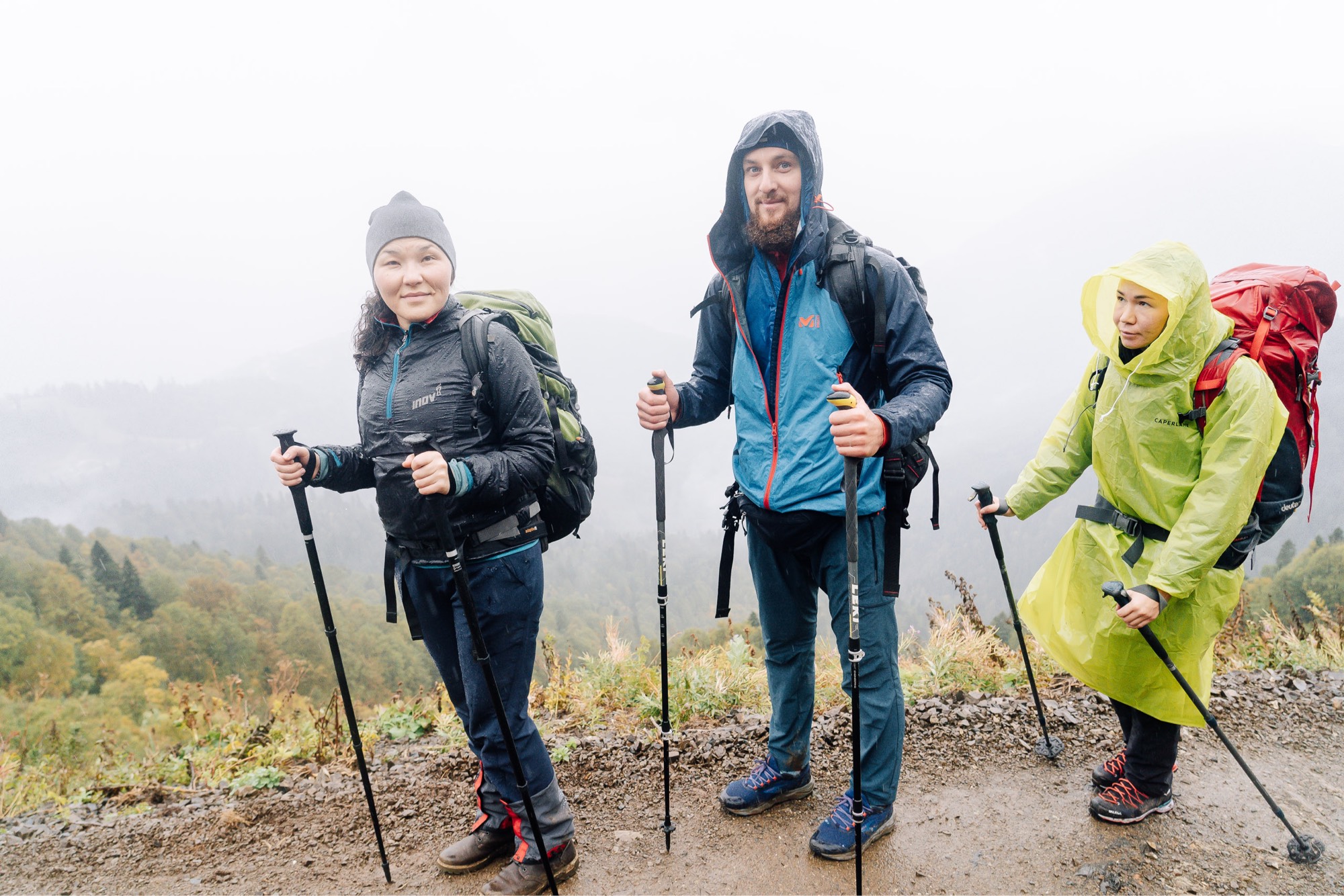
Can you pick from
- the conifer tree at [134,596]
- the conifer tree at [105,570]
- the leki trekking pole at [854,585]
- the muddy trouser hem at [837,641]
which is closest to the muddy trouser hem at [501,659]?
the muddy trouser hem at [837,641]

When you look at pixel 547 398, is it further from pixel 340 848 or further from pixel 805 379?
pixel 340 848

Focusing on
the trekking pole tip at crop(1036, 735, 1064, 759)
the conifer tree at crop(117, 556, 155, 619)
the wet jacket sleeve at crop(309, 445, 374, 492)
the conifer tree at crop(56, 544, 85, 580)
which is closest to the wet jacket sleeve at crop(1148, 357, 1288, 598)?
the trekking pole tip at crop(1036, 735, 1064, 759)

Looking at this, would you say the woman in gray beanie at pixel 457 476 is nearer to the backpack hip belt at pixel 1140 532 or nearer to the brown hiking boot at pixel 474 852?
the brown hiking boot at pixel 474 852

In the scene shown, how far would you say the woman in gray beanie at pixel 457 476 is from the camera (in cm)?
305

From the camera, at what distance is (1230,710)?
492 cm

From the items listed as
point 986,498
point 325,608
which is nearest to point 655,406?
point 325,608

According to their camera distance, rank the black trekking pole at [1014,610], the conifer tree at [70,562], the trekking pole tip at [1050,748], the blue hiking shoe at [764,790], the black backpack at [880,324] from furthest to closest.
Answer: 1. the conifer tree at [70,562]
2. the trekking pole tip at [1050,748]
3. the black trekking pole at [1014,610]
4. the blue hiking shoe at [764,790]
5. the black backpack at [880,324]

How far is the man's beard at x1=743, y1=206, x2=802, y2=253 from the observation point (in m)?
3.26

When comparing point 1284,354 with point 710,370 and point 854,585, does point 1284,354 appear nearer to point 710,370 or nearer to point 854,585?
point 854,585

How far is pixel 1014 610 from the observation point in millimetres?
4078

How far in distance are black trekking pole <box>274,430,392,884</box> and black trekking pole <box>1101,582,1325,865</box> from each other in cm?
344

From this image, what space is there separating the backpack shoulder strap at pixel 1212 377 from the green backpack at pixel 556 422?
268 centimetres

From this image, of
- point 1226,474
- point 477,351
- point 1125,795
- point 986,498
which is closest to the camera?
point 1226,474

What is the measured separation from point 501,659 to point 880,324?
221cm
